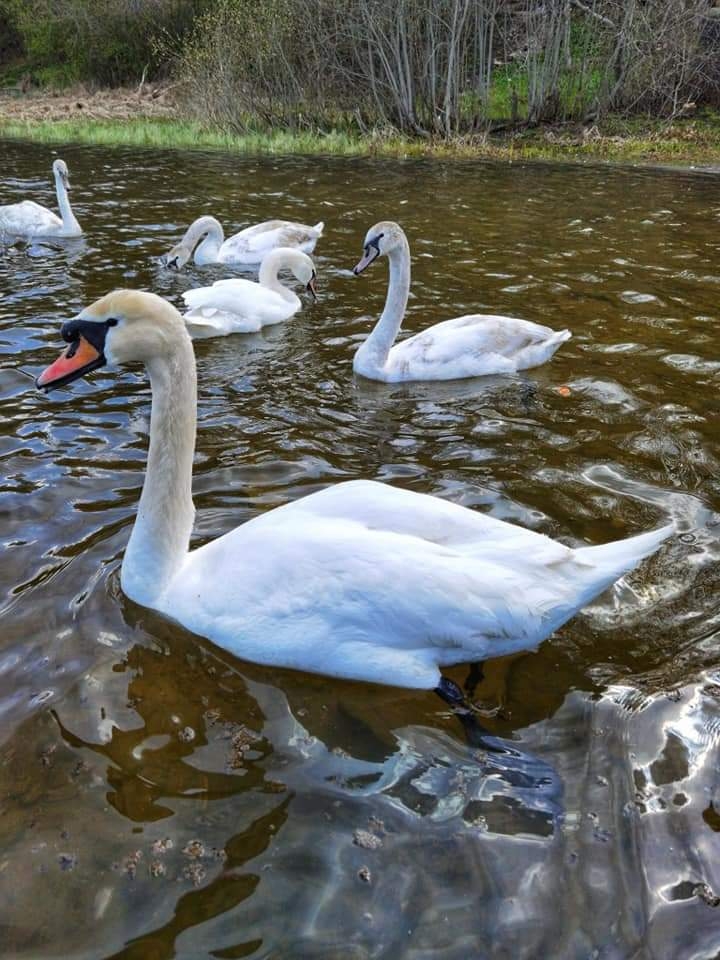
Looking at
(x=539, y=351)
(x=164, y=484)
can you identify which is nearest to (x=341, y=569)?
(x=164, y=484)

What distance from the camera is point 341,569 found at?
2.93m

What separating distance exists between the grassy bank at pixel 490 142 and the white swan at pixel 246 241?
376 inches

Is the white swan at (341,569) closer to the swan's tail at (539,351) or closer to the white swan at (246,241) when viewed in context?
the swan's tail at (539,351)

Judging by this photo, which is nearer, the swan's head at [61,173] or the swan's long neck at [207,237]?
the swan's long neck at [207,237]

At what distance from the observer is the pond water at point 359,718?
90.0 inches

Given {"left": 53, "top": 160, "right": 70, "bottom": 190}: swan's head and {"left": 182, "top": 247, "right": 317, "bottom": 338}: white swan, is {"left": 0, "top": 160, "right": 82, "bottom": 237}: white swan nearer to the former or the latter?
{"left": 53, "top": 160, "right": 70, "bottom": 190}: swan's head

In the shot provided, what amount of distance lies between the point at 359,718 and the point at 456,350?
145 inches

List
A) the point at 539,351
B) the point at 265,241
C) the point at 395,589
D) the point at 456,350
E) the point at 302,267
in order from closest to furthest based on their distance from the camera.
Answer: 1. the point at 395,589
2. the point at 456,350
3. the point at 539,351
4. the point at 302,267
5. the point at 265,241

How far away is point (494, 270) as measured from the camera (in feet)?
29.6

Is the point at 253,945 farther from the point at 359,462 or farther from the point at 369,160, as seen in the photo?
the point at 369,160

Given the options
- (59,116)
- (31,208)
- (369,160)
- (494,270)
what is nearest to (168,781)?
(494,270)

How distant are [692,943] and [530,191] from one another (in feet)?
42.7

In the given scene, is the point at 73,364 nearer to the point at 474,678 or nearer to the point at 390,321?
the point at 474,678

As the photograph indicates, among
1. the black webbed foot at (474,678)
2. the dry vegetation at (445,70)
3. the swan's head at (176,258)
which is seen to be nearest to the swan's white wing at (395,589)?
the black webbed foot at (474,678)
